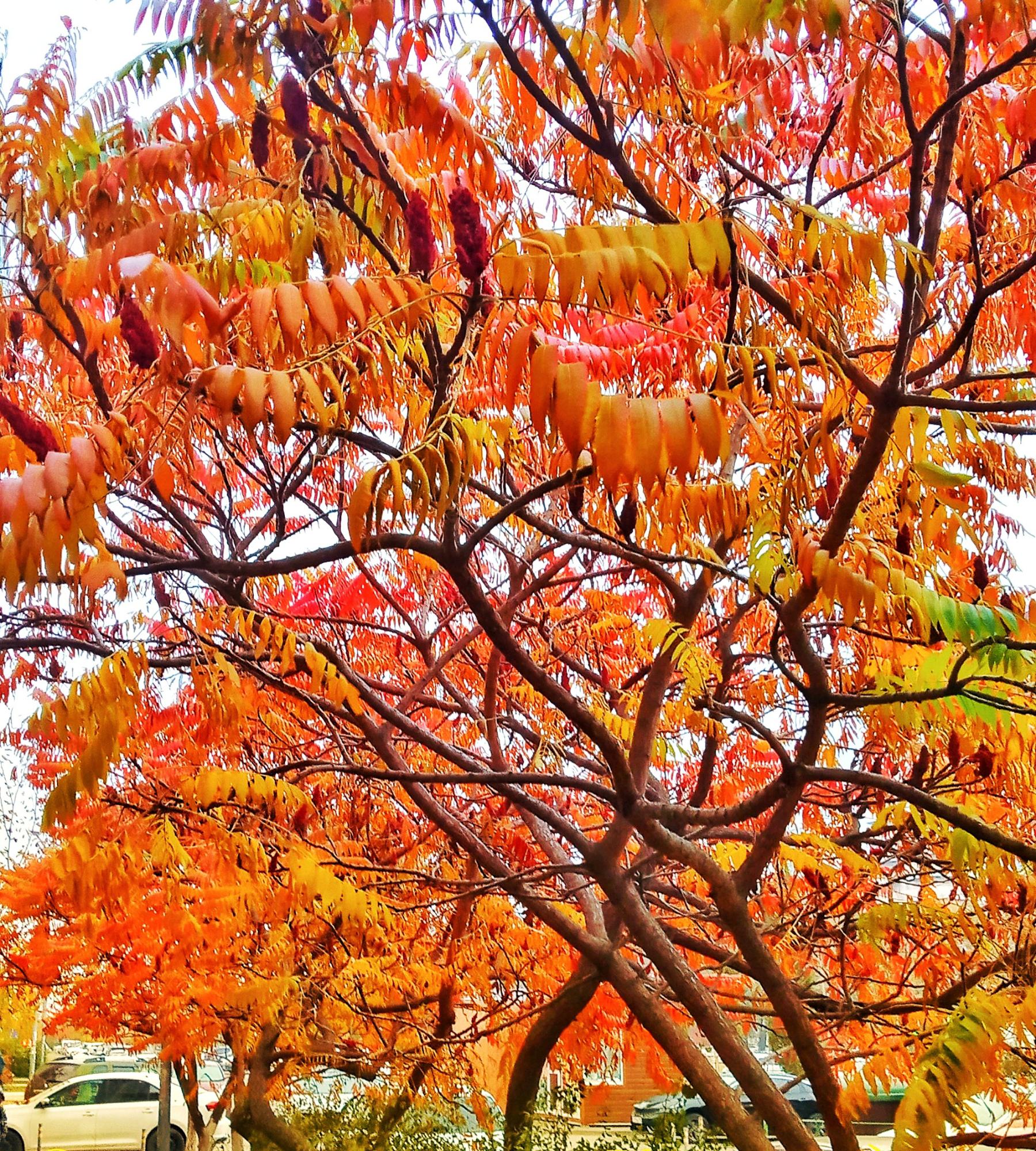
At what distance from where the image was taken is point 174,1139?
14781 mm

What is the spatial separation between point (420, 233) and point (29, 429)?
32.9 inches

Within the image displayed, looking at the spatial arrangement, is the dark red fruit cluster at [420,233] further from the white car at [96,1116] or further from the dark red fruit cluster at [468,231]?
the white car at [96,1116]

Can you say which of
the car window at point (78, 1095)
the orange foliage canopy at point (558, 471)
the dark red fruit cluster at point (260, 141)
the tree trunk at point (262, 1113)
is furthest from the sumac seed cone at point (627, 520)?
the car window at point (78, 1095)

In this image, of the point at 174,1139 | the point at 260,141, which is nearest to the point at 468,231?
the point at 260,141

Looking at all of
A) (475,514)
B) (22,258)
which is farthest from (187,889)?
(22,258)

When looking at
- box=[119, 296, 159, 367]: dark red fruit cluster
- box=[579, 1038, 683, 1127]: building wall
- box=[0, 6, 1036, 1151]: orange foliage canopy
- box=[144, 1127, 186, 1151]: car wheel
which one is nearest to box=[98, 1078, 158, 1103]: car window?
box=[144, 1127, 186, 1151]: car wheel

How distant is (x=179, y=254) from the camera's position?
9.91 feet

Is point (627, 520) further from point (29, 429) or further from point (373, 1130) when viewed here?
point (373, 1130)

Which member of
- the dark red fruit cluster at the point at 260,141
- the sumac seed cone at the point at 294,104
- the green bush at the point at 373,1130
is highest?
the dark red fruit cluster at the point at 260,141

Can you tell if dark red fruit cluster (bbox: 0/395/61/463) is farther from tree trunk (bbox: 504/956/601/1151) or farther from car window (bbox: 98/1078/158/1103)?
car window (bbox: 98/1078/158/1103)

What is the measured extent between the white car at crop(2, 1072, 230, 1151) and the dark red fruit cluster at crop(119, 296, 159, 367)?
49.2ft

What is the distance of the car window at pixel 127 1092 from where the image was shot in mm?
15688

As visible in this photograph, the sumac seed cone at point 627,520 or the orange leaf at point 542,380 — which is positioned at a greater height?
the sumac seed cone at point 627,520

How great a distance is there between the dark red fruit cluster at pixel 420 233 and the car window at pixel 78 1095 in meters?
16.6
